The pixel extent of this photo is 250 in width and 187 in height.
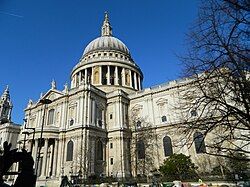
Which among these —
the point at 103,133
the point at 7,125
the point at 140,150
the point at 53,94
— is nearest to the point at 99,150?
the point at 103,133

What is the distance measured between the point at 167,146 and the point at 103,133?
11532 millimetres

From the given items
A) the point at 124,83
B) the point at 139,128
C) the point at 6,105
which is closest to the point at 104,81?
the point at 124,83

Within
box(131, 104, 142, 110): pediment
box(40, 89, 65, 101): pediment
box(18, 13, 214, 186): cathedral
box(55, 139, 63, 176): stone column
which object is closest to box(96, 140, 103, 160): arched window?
box(18, 13, 214, 186): cathedral

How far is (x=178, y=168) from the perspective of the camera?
79.4 ft

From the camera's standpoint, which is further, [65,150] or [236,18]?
[65,150]

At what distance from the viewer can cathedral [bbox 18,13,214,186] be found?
29.1 meters

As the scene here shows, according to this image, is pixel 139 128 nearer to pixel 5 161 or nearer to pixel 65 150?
pixel 65 150

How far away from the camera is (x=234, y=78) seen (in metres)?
7.12

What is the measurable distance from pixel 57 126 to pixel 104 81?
17.2 m

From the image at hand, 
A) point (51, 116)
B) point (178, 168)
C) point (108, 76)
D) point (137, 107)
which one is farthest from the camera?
point (108, 76)

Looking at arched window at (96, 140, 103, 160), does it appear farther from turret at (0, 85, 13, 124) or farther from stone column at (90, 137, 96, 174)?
turret at (0, 85, 13, 124)

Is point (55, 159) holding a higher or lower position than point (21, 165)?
higher

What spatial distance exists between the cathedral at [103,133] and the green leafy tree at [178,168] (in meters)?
3.95

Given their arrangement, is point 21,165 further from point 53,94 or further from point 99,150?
point 53,94
